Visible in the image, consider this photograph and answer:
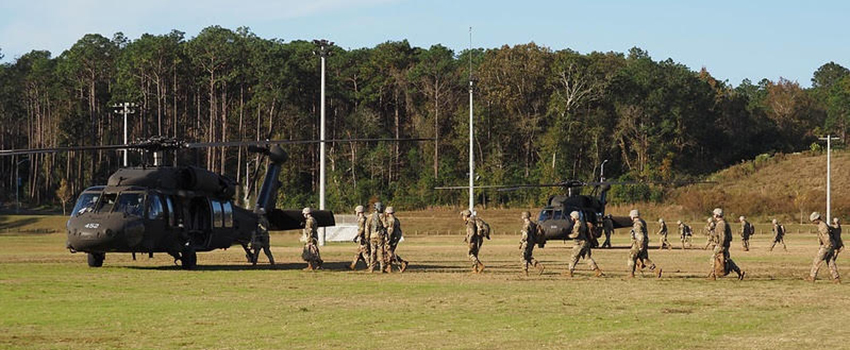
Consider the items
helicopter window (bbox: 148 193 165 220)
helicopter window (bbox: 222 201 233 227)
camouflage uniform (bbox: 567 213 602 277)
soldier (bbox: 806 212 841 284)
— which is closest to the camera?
A: soldier (bbox: 806 212 841 284)

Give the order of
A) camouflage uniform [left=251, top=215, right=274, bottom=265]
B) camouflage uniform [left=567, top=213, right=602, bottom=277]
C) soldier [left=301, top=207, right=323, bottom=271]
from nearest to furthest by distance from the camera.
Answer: camouflage uniform [left=567, top=213, right=602, bottom=277]
soldier [left=301, top=207, right=323, bottom=271]
camouflage uniform [left=251, top=215, right=274, bottom=265]

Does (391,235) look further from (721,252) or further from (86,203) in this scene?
(721,252)

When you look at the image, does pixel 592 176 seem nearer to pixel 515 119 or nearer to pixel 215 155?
pixel 515 119

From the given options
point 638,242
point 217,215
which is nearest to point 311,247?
point 217,215

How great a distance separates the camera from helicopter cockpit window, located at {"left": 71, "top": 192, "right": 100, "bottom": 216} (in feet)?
94.7

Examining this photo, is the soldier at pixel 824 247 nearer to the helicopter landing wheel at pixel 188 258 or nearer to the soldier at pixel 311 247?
the soldier at pixel 311 247

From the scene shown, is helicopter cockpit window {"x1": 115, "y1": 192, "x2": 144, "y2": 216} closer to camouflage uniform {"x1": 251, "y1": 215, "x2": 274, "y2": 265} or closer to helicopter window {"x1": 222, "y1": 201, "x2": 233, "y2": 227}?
helicopter window {"x1": 222, "y1": 201, "x2": 233, "y2": 227}

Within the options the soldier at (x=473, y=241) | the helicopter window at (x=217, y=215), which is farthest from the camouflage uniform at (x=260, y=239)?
the soldier at (x=473, y=241)

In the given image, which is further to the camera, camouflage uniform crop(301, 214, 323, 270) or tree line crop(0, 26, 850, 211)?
tree line crop(0, 26, 850, 211)

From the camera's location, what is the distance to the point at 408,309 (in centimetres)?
1891

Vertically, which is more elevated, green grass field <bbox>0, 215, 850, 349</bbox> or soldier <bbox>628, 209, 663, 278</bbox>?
soldier <bbox>628, 209, 663, 278</bbox>

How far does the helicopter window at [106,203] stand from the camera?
28641 mm

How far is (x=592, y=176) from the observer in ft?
364

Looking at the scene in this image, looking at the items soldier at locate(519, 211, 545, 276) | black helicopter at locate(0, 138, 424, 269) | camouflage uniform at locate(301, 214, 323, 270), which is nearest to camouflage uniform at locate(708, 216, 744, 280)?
soldier at locate(519, 211, 545, 276)
